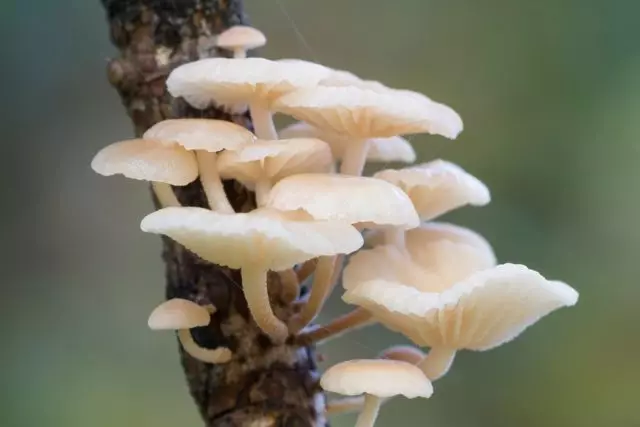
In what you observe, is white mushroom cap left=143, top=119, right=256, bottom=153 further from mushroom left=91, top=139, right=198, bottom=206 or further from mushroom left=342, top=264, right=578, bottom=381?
mushroom left=342, top=264, right=578, bottom=381

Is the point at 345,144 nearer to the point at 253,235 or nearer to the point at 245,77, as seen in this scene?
the point at 245,77

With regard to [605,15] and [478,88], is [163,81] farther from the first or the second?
[605,15]

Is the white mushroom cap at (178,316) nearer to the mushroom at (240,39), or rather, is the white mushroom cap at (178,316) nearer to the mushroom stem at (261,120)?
the mushroom stem at (261,120)

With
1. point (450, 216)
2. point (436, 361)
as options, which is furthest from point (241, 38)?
point (450, 216)

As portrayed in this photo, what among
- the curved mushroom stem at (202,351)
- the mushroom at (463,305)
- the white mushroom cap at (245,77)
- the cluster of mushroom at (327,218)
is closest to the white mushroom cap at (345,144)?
the cluster of mushroom at (327,218)

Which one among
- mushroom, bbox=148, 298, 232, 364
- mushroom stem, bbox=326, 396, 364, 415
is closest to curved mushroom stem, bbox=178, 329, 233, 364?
mushroom, bbox=148, 298, 232, 364
